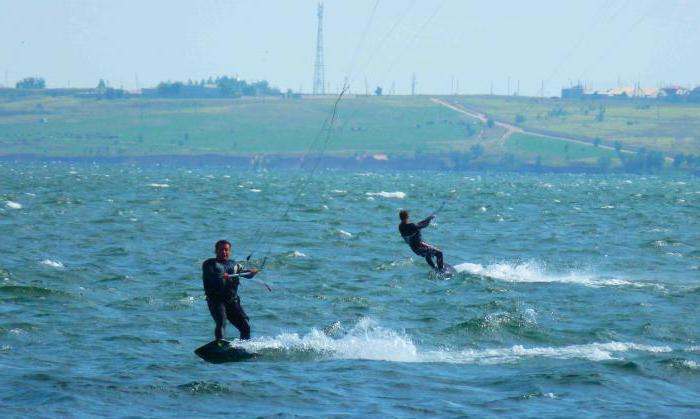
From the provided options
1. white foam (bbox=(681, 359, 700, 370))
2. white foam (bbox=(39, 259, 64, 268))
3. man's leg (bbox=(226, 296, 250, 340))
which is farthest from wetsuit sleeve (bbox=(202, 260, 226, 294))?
white foam (bbox=(39, 259, 64, 268))

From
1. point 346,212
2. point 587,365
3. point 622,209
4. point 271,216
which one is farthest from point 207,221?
point 587,365

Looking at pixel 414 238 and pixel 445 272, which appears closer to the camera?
pixel 414 238

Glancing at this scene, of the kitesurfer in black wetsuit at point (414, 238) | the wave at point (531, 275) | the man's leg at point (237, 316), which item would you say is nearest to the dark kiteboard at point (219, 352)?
the man's leg at point (237, 316)

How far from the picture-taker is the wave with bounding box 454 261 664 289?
36.4 meters

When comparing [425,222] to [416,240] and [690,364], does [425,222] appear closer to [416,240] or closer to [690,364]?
[416,240]

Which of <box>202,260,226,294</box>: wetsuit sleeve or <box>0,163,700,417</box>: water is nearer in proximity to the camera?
<box>0,163,700,417</box>: water

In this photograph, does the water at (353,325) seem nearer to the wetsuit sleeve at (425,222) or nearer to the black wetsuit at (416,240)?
the black wetsuit at (416,240)

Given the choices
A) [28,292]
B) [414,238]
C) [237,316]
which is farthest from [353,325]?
[28,292]

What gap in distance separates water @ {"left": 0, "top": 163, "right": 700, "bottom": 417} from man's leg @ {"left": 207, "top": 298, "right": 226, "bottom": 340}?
27.3 inches

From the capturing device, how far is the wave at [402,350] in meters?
22.9

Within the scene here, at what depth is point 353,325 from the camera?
88.6 ft

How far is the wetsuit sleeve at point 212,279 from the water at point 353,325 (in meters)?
1.34

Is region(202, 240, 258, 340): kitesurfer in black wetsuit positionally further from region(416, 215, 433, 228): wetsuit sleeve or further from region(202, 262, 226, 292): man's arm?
region(416, 215, 433, 228): wetsuit sleeve

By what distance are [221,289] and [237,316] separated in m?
0.91
